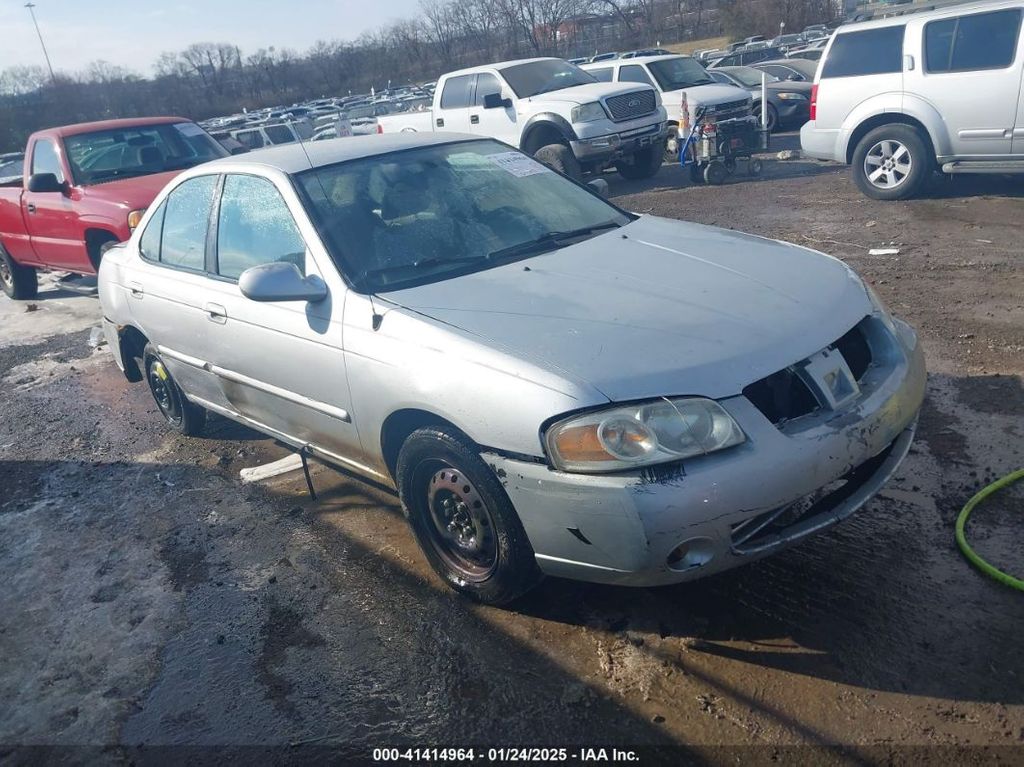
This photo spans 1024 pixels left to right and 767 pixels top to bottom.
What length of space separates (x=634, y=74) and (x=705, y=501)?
552 inches

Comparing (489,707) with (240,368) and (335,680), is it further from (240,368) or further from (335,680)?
(240,368)

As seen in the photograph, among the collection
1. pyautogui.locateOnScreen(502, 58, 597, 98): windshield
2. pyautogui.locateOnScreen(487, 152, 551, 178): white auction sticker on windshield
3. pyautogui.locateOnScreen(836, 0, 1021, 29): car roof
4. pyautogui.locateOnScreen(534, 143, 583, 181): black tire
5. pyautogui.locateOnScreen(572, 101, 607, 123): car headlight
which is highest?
pyautogui.locateOnScreen(836, 0, 1021, 29): car roof

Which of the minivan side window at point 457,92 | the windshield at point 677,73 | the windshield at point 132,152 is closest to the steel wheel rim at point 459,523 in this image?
the windshield at point 132,152

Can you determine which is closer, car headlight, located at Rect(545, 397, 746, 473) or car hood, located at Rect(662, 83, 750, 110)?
car headlight, located at Rect(545, 397, 746, 473)

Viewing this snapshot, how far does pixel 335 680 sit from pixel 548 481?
110cm

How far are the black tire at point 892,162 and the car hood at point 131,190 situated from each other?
7.56 m

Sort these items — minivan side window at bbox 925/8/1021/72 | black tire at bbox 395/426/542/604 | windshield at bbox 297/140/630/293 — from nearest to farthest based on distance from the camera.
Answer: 1. black tire at bbox 395/426/542/604
2. windshield at bbox 297/140/630/293
3. minivan side window at bbox 925/8/1021/72

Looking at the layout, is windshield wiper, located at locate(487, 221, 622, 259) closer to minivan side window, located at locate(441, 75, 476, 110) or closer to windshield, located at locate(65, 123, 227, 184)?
windshield, located at locate(65, 123, 227, 184)

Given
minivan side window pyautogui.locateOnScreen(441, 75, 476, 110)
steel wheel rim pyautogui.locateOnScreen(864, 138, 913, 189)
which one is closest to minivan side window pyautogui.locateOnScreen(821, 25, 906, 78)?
steel wheel rim pyautogui.locateOnScreen(864, 138, 913, 189)

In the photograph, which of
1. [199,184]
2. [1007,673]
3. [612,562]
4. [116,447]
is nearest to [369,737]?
[612,562]

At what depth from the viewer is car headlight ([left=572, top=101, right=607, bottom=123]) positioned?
12289mm

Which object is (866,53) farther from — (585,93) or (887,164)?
(585,93)

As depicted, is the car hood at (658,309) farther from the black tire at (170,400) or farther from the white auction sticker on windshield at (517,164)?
the black tire at (170,400)

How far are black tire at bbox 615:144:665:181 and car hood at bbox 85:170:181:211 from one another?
732 cm
